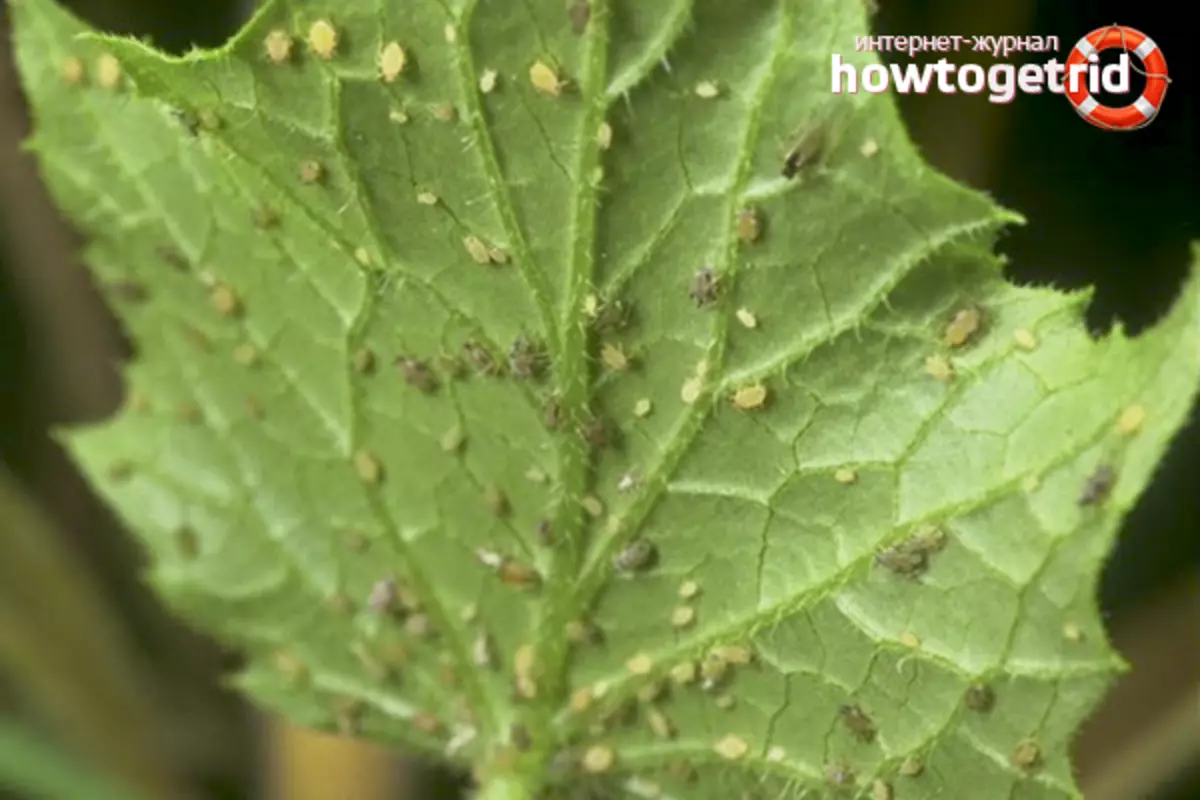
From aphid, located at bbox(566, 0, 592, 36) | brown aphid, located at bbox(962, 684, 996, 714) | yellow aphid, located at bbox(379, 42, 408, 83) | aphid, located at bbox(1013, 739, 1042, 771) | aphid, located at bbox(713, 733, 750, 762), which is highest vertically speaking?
yellow aphid, located at bbox(379, 42, 408, 83)

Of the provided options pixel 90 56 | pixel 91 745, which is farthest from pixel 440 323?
pixel 91 745

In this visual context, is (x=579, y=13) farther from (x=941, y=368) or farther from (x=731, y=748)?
(x=731, y=748)

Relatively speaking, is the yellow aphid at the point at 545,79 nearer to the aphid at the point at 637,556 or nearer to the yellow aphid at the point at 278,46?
the yellow aphid at the point at 278,46

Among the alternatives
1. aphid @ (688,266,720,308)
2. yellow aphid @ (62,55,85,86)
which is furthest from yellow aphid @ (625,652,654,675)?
yellow aphid @ (62,55,85,86)

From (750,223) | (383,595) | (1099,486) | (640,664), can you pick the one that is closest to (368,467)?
(383,595)

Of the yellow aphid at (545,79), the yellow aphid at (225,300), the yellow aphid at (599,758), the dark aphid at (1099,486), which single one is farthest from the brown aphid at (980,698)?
the yellow aphid at (225,300)

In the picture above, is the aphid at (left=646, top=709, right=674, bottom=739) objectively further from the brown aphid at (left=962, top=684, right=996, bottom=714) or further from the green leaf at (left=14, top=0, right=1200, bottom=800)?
the brown aphid at (left=962, top=684, right=996, bottom=714)

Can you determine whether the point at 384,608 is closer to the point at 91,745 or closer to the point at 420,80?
the point at 420,80
